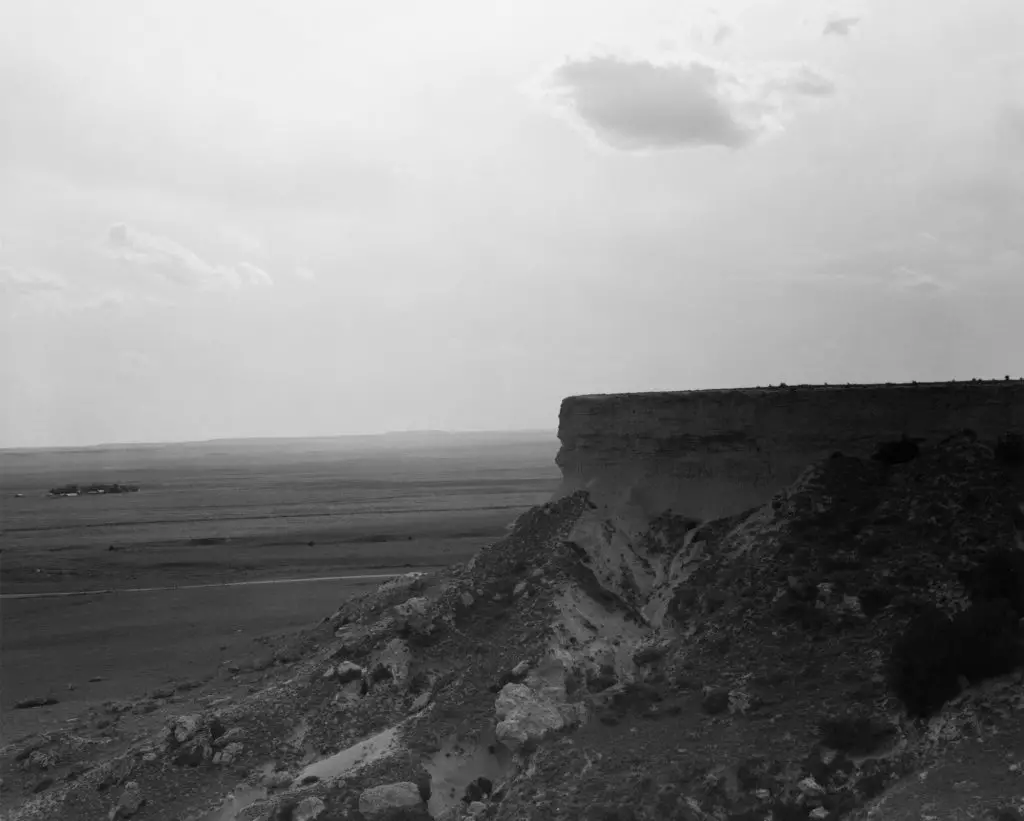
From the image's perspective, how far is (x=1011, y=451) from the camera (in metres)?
12.1

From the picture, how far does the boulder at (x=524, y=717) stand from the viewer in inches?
433

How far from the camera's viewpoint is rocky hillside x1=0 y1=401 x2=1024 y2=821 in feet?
30.8

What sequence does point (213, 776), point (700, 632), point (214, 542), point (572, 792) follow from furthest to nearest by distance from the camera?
point (214, 542), point (213, 776), point (700, 632), point (572, 792)

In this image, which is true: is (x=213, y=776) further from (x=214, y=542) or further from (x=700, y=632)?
(x=214, y=542)

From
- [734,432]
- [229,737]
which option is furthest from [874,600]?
[229,737]

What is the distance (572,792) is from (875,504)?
19.3 feet

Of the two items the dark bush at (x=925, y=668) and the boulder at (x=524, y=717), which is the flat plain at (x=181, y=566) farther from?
the dark bush at (x=925, y=668)

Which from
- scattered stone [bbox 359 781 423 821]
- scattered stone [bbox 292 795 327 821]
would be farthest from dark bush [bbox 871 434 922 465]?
scattered stone [bbox 292 795 327 821]

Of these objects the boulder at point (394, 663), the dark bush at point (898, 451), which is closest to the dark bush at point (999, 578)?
the dark bush at point (898, 451)

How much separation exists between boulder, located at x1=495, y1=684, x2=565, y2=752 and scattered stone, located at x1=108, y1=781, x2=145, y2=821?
18.1 ft

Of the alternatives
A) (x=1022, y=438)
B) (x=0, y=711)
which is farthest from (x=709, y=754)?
(x=0, y=711)

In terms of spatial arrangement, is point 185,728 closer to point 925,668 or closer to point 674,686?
point 674,686

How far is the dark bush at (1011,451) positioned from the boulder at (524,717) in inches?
278

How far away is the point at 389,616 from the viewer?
15914 millimetres
